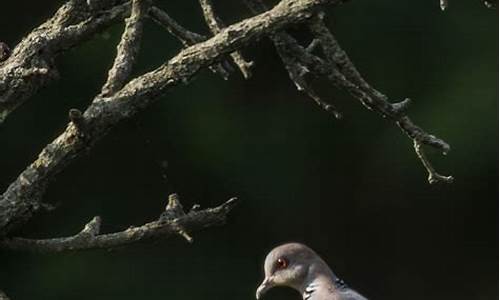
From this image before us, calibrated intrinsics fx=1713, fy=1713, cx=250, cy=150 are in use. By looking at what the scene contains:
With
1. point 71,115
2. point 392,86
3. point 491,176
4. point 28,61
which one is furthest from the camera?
point 491,176

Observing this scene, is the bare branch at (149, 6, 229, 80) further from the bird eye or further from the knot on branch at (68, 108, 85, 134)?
the bird eye

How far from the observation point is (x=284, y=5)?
217 cm

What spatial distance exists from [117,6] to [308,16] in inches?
13.4

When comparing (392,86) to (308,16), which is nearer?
(308,16)

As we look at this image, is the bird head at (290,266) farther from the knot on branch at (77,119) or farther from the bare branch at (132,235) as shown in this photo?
the knot on branch at (77,119)

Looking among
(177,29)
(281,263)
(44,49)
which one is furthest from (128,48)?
(281,263)

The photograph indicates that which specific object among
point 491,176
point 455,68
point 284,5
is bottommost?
point 491,176

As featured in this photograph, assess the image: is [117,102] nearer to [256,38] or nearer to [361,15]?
[256,38]

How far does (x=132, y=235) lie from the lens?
7.30 feet

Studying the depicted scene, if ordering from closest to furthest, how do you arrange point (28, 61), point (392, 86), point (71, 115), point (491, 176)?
point (71, 115) → point (28, 61) → point (392, 86) → point (491, 176)

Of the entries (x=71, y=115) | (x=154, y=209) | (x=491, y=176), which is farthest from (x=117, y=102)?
(x=491, y=176)

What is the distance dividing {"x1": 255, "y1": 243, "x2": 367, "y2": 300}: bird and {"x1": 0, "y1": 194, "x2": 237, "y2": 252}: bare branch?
46.8 inches

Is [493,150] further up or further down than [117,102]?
further down

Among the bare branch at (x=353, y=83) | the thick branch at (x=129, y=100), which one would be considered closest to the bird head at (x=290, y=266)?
the bare branch at (x=353, y=83)
